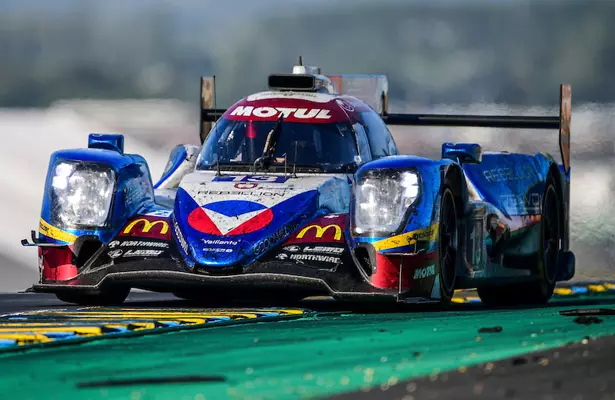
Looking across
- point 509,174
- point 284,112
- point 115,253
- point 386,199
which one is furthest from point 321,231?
point 509,174

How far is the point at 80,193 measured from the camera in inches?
460

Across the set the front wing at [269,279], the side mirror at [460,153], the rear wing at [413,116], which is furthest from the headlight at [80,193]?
the rear wing at [413,116]

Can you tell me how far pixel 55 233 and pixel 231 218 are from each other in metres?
1.38

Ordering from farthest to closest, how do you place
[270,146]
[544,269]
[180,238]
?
[544,269] → [270,146] → [180,238]

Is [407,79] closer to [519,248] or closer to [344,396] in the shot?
[519,248]

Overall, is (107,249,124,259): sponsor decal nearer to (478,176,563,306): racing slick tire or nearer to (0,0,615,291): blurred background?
(478,176,563,306): racing slick tire

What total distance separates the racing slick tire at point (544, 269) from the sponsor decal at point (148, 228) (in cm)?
348

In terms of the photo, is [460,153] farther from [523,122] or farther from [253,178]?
[523,122]

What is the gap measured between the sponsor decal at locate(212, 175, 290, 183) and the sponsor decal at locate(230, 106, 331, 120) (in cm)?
81

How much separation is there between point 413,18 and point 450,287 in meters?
30.9

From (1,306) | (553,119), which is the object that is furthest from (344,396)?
(553,119)

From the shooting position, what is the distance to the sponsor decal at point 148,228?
1145 cm

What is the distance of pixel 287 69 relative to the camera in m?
40.9

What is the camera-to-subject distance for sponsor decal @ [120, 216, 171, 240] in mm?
11445
